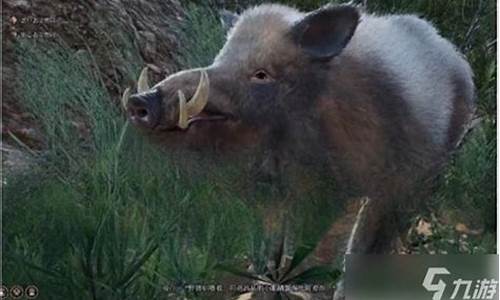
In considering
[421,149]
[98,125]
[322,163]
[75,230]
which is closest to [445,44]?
[421,149]

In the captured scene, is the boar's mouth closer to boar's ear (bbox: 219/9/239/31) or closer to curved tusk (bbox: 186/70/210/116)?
curved tusk (bbox: 186/70/210/116)

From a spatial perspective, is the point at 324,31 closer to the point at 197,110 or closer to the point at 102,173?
the point at 197,110

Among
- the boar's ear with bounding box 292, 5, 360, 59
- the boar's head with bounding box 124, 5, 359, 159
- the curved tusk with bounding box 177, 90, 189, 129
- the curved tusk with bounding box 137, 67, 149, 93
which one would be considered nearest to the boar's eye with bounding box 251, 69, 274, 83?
the boar's head with bounding box 124, 5, 359, 159

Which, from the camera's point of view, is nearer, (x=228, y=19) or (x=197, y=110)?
(x=197, y=110)

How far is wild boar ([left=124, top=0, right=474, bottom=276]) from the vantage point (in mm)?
2697

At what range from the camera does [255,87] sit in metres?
2.72

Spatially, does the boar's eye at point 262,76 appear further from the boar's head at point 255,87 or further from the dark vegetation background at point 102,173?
the dark vegetation background at point 102,173

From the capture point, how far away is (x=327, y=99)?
2742 mm

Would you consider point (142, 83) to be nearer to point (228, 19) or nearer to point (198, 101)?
point (198, 101)

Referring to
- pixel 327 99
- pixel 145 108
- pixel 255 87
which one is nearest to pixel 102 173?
pixel 145 108

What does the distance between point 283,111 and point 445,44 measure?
62 cm

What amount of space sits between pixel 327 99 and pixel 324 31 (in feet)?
0.75

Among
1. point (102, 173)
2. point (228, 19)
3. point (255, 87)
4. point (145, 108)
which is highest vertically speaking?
point (228, 19)

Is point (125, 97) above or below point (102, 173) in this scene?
above
